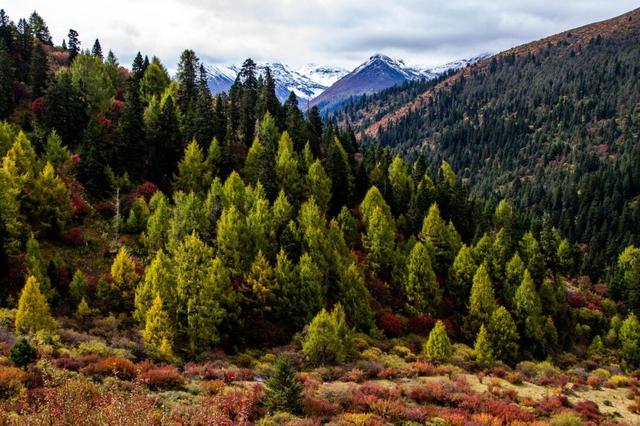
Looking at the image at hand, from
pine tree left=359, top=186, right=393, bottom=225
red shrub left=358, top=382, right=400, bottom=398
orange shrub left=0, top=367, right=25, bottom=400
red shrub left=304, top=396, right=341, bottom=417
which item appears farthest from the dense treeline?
red shrub left=304, top=396, right=341, bottom=417

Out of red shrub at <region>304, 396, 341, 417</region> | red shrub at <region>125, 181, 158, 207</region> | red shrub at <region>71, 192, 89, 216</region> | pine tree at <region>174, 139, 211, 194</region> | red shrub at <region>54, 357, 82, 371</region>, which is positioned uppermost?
pine tree at <region>174, 139, 211, 194</region>

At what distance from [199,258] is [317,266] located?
14.0m

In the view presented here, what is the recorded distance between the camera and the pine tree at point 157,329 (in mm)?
41094

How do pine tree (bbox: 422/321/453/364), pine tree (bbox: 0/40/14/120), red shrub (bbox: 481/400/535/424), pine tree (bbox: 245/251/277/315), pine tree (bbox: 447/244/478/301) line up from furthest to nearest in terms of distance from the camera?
1. pine tree (bbox: 0/40/14/120)
2. pine tree (bbox: 447/244/478/301)
3. pine tree (bbox: 245/251/277/315)
4. pine tree (bbox: 422/321/453/364)
5. red shrub (bbox: 481/400/535/424)

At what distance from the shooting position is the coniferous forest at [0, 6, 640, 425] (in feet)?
93.3

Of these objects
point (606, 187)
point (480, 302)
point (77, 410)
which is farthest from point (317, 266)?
point (606, 187)

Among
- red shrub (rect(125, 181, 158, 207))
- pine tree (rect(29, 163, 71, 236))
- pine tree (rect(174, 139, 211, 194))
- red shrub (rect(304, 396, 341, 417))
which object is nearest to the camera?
red shrub (rect(304, 396, 341, 417))

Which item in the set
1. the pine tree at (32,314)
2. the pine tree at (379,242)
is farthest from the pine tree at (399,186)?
the pine tree at (32,314)

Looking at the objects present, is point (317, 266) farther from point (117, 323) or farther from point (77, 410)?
point (77, 410)

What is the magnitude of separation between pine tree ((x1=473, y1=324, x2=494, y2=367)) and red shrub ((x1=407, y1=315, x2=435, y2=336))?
627 centimetres

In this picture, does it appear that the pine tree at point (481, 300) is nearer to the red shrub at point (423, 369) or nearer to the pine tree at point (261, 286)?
the red shrub at point (423, 369)

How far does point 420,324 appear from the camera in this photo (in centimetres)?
5916

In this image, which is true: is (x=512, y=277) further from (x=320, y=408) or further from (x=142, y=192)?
(x=142, y=192)

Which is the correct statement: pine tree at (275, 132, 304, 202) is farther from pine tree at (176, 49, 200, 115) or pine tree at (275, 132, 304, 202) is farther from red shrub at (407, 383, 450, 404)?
red shrub at (407, 383, 450, 404)
